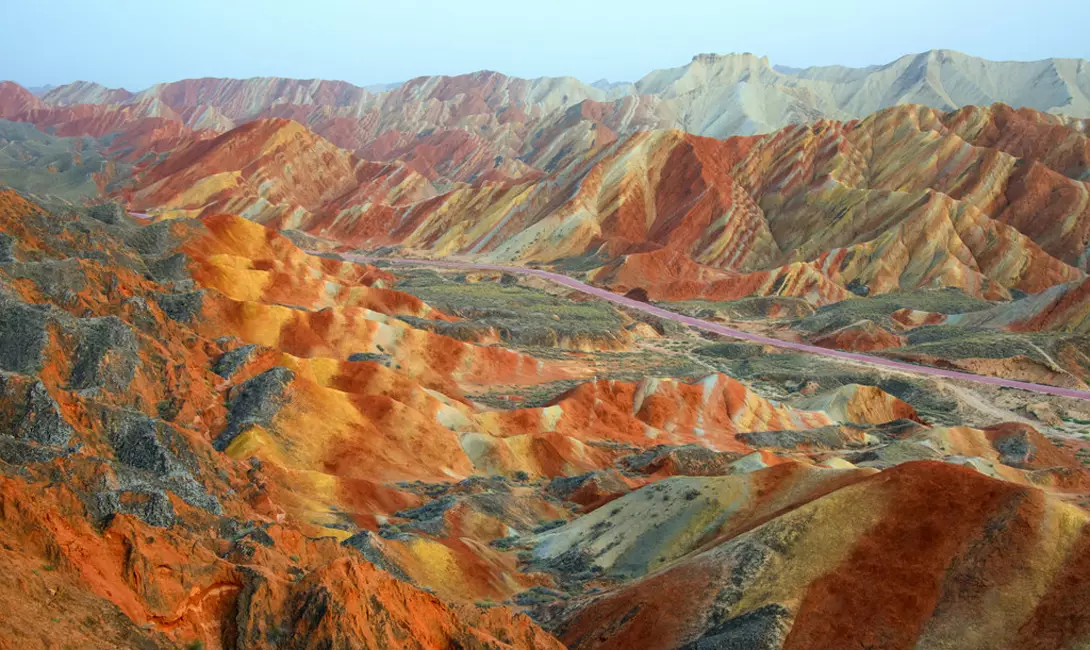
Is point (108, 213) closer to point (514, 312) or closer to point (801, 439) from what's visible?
point (514, 312)

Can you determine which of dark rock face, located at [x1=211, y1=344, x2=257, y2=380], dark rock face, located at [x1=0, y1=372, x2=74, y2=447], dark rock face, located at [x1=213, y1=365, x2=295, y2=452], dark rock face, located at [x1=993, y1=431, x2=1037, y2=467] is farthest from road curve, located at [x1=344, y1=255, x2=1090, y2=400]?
dark rock face, located at [x1=0, y1=372, x2=74, y2=447]

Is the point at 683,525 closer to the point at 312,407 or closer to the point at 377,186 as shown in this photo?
the point at 312,407

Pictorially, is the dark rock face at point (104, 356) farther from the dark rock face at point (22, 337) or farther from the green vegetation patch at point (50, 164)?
the green vegetation patch at point (50, 164)

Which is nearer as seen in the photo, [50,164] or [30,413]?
[30,413]

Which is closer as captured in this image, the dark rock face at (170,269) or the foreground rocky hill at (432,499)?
the foreground rocky hill at (432,499)

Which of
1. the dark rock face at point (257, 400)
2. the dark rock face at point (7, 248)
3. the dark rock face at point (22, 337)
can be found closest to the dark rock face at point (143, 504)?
the dark rock face at point (22, 337)

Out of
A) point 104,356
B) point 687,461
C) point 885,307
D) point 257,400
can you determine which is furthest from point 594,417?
point 885,307
